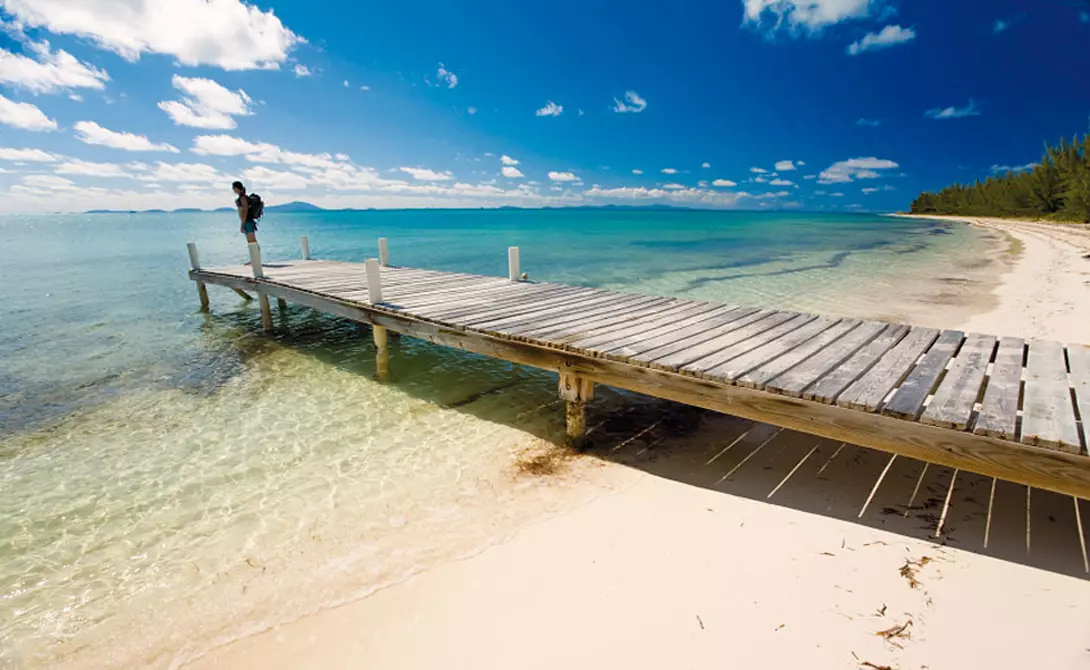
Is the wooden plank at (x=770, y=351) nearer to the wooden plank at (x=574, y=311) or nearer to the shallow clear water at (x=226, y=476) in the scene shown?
the shallow clear water at (x=226, y=476)

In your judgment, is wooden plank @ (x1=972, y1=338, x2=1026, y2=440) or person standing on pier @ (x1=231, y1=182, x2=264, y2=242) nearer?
wooden plank @ (x1=972, y1=338, x2=1026, y2=440)

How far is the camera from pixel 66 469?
21.1 feet

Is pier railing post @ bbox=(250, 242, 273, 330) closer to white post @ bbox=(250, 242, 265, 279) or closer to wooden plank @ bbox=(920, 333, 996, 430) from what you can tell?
white post @ bbox=(250, 242, 265, 279)

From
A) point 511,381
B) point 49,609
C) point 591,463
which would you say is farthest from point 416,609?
point 511,381

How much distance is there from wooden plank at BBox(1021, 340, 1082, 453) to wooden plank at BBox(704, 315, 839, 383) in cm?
211

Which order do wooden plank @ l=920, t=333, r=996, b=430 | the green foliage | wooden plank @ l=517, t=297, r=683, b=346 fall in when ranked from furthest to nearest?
the green foliage, wooden plank @ l=517, t=297, r=683, b=346, wooden plank @ l=920, t=333, r=996, b=430

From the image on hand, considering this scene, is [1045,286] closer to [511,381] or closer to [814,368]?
[814,368]

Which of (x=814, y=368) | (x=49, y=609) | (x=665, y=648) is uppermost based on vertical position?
(x=814, y=368)

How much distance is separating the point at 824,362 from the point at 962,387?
120 centimetres

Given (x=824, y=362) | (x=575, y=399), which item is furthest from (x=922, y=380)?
(x=575, y=399)

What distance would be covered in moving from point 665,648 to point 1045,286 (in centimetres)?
2137

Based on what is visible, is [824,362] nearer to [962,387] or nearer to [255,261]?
[962,387]

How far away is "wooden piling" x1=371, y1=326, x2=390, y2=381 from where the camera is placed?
30.3ft

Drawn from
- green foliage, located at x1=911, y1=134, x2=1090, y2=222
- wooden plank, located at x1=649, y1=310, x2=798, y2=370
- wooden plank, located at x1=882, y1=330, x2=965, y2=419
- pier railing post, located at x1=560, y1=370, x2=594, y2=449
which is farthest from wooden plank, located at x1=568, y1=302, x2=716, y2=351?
green foliage, located at x1=911, y1=134, x2=1090, y2=222
